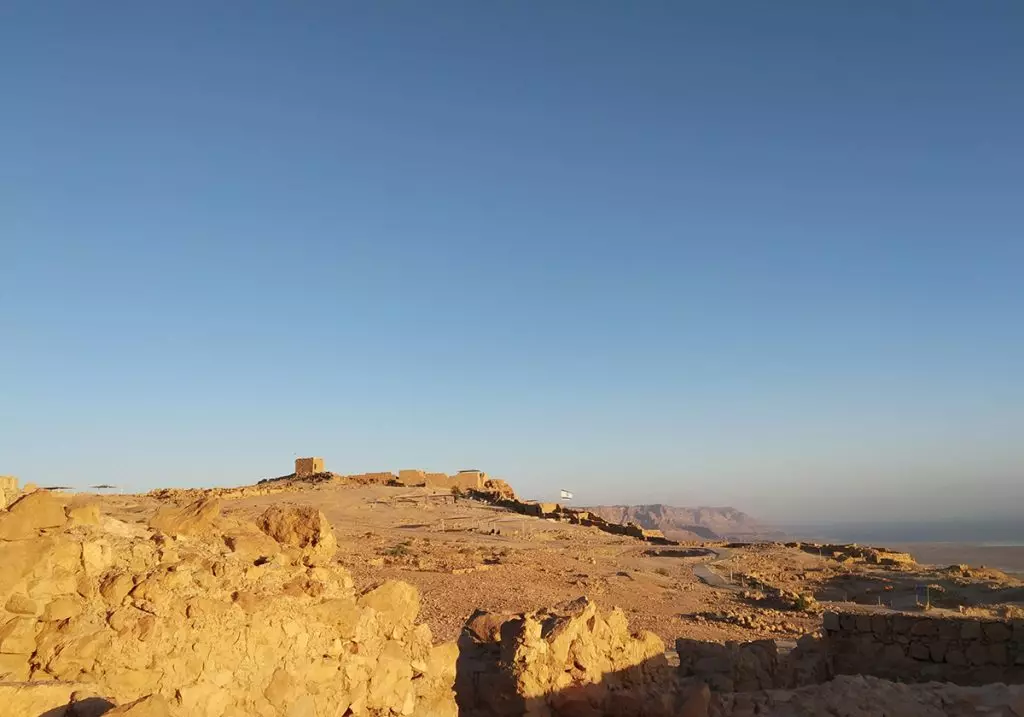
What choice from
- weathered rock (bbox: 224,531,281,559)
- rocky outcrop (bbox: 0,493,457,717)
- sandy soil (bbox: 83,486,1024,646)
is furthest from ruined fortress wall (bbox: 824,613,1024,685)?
weathered rock (bbox: 224,531,281,559)

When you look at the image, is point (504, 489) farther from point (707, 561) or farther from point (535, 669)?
point (535, 669)

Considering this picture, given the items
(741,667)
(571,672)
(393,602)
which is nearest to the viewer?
(393,602)

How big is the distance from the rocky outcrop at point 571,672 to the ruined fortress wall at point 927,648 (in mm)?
3661

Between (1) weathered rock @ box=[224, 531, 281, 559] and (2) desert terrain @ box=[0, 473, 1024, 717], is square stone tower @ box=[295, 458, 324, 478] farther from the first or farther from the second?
(1) weathered rock @ box=[224, 531, 281, 559]

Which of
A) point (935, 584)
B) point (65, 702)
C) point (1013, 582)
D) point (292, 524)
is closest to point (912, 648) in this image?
point (292, 524)

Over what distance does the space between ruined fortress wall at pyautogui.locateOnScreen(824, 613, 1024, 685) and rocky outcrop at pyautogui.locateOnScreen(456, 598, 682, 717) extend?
12.0 ft

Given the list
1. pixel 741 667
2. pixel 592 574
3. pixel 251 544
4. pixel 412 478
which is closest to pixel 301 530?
pixel 251 544

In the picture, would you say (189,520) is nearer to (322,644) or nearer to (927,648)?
(322,644)

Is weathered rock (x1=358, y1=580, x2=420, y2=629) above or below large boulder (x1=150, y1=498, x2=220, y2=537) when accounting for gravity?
below

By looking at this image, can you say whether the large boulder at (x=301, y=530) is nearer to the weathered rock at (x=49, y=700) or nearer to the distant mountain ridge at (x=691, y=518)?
the weathered rock at (x=49, y=700)

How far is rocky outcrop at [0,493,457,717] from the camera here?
3.63m

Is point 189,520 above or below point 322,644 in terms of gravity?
above

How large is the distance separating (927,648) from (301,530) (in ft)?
27.5

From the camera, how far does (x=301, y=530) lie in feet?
18.3
